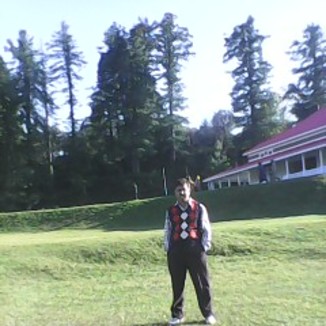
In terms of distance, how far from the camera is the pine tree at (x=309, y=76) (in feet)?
207

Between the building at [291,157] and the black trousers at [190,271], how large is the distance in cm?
3107

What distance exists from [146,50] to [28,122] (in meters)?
13.5

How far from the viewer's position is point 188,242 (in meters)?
7.50

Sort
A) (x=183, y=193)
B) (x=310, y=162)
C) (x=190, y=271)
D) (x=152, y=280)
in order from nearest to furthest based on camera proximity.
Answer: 1. (x=183, y=193)
2. (x=190, y=271)
3. (x=152, y=280)
4. (x=310, y=162)

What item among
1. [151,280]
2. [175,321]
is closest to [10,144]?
[151,280]

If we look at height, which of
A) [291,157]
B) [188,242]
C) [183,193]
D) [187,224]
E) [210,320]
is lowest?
[210,320]

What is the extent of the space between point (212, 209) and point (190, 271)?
2271cm

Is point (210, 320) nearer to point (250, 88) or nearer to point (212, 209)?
point (212, 209)

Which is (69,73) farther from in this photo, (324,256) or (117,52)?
(324,256)

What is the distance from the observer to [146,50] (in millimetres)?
61500

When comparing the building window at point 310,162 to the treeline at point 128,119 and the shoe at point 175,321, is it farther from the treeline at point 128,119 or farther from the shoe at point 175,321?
the shoe at point 175,321

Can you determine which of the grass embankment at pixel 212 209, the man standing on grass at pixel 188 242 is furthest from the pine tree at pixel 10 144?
the man standing on grass at pixel 188 242

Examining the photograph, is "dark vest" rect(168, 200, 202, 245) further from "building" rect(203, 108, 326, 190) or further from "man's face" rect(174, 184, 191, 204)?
"building" rect(203, 108, 326, 190)

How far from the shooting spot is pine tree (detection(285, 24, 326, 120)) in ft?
207
